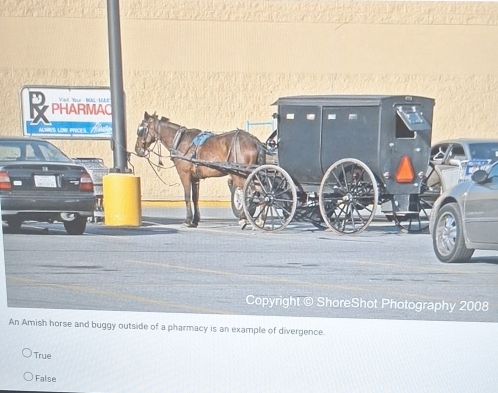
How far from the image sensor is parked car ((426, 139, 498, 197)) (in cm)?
412

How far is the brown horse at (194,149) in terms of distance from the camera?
4.39 m

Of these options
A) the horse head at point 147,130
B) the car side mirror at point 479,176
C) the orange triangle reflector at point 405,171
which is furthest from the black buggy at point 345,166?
the horse head at point 147,130

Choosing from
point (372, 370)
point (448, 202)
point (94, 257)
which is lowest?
point (372, 370)

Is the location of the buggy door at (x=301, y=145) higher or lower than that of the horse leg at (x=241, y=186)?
higher

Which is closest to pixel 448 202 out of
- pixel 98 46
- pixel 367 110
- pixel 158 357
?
A: pixel 367 110

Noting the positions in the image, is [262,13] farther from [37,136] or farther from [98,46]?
[37,136]

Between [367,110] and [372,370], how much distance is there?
1.40 m

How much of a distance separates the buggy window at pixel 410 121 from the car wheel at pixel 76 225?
1813mm

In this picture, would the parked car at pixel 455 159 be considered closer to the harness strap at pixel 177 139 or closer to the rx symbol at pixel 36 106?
the harness strap at pixel 177 139

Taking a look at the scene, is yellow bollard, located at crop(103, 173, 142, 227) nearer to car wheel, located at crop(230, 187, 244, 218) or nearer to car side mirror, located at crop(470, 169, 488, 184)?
car wheel, located at crop(230, 187, 244, 218)

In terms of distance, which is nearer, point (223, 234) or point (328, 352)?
point (328, 352)

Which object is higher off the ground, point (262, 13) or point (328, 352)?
A: point (262, 13)

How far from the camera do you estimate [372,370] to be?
4164mm

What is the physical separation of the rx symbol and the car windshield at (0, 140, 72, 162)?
5.0 inches
